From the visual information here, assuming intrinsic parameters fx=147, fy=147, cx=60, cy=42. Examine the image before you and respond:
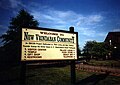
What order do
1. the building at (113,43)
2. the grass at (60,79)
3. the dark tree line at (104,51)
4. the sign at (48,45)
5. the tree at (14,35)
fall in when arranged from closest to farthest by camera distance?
the sign at (48,45)
the grass at (60,79)
the tree at (14,35)
the dark tree line at (104,51)
the building at (113,43)

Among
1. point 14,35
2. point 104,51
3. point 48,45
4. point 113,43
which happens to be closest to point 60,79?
point 48,45

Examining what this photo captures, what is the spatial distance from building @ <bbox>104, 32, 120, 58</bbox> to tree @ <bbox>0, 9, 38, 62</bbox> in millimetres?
31448

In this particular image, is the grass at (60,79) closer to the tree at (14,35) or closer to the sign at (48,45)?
the sign at (48,45)

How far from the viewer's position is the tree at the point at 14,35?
4397 centimetres

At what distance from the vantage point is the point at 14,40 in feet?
148

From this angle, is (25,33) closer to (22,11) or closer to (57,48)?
(57,48)

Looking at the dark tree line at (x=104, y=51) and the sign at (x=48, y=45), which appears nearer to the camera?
the sign at (x=48, y=45)

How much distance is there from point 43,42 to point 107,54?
52826 mm

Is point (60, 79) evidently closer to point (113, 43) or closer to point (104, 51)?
point (104, 51)

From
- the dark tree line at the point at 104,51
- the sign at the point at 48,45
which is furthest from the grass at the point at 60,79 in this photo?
the dark tree line at the point at 104,51

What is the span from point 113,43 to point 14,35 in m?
42.0

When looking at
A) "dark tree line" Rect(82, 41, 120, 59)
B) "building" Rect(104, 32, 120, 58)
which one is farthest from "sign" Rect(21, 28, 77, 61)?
"building" Rect(104, 32, 120, 58)

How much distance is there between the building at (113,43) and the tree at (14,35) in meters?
31.4

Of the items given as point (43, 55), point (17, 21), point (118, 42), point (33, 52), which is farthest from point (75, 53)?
Result: point (118, 42)
